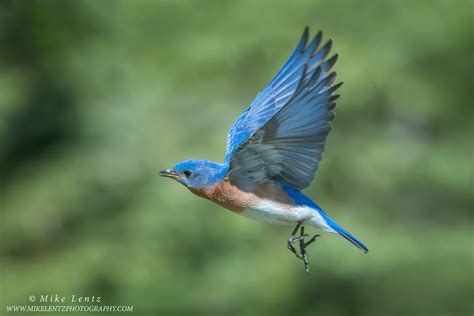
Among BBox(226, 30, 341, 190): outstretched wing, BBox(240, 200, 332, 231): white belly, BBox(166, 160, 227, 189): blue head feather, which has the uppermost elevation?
BBox(226, 30, 341, 190): outstretched wing

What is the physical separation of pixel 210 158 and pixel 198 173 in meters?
4.70

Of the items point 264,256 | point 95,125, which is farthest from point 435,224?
point 95,125

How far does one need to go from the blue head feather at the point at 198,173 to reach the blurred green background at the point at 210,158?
4.72 m

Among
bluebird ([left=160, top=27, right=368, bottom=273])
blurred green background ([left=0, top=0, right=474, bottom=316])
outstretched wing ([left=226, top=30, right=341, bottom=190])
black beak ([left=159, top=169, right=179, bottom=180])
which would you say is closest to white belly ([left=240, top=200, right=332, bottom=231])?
bluebird ([left=160, top=27, right=368, bottom=273])

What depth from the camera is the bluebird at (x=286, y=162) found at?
4262 mm

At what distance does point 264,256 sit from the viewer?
31.7 ft

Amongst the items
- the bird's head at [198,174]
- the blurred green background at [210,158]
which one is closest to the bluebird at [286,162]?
the bird's head at [198,174]

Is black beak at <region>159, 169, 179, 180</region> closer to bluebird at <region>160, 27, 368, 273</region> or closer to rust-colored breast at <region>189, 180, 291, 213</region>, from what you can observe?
bluebird at <region>160, 27, 368, 273</region>

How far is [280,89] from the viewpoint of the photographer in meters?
4.89

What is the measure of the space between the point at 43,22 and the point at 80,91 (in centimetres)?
124

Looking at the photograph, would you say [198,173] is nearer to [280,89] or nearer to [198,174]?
[198,174]

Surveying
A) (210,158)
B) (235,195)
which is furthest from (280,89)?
(210,158)

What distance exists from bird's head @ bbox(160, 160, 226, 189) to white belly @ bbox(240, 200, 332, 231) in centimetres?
27

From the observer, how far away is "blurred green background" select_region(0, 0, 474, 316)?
9.59m
